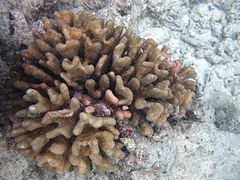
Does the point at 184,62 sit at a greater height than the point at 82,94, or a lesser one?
lesser

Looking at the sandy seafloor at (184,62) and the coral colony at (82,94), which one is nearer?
the coral colony at (82,94)

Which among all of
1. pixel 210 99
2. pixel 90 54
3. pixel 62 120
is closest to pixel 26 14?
pixel 90 54

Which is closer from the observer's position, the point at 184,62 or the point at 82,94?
the point at 82,94

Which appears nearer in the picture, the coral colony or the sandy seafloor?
the coral colony
